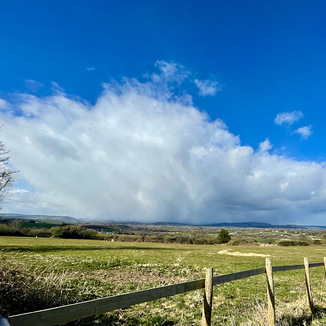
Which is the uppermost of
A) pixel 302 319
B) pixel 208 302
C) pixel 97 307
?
pixel 97 307

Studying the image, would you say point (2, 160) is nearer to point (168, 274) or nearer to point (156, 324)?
point (168, 274)

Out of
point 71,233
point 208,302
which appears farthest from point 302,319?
point 71,233

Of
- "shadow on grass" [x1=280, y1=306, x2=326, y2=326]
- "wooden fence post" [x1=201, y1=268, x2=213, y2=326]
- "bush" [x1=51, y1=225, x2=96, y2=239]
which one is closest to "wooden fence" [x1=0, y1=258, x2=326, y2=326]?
"wooden fence post" [x1=201, y1=268, x2=213, y2=326]

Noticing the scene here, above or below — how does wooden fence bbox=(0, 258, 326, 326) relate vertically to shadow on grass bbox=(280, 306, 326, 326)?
above

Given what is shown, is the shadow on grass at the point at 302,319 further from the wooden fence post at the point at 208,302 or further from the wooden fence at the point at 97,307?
the wooden fence at the point at 97,307

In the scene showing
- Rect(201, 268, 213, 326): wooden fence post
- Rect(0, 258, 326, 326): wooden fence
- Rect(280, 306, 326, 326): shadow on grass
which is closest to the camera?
Rect(0, 258, 326, 326): wooden fence

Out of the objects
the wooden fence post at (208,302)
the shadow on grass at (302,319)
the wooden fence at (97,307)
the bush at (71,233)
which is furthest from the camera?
the bush at (71,233)

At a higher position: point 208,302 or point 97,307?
point 97,307

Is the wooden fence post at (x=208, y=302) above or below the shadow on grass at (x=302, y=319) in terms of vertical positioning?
above

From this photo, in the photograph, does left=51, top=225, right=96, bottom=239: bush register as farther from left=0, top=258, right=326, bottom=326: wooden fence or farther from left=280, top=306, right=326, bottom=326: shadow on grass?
left=0, top=258, right=326, bottom=326: wooden fence

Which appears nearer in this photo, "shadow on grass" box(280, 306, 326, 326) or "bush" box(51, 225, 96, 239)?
"shadow on grass" box(280, 306, 326, 326)

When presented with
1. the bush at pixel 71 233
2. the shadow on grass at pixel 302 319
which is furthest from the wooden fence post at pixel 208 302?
the bush at pixel 71 233

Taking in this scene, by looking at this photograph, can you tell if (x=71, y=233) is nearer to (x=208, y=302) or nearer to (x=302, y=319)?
(x=302, y=319)

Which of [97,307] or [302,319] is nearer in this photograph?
[97,307]
